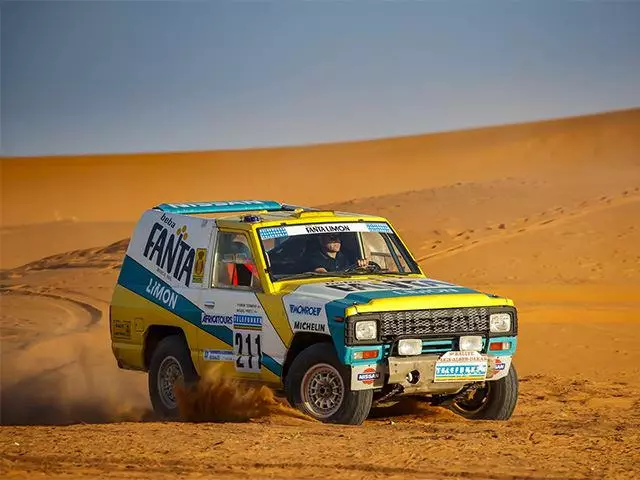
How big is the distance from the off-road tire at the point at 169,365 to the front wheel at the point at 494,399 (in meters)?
2.44

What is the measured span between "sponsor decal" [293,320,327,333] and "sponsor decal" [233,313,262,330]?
1.62 feet

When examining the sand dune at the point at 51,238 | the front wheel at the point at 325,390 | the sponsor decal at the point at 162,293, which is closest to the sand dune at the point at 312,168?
the sand dune at the point at 51,238

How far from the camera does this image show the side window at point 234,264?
1243cm

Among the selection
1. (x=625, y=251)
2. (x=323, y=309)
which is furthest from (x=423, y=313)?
(x=625, y=251)

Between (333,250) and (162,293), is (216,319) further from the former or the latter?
(333,250)

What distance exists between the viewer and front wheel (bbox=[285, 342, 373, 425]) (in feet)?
37.2

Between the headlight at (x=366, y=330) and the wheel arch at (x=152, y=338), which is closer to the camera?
the headlight at (x=366, y=330)

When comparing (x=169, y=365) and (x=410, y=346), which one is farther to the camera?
(x=169, y=365)

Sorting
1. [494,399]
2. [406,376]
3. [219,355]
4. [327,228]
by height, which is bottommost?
[494,399]

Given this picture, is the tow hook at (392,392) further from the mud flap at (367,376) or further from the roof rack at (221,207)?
the roof rack at (221,207)

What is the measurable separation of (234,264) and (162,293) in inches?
45.2

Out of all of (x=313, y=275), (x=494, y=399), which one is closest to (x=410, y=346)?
(x=494, y=399)

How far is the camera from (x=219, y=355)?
41.5ft

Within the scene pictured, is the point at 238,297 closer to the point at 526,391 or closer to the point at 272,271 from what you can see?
the point at 272,271
